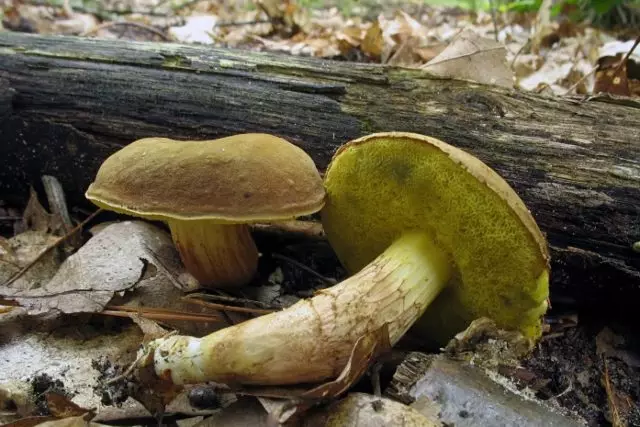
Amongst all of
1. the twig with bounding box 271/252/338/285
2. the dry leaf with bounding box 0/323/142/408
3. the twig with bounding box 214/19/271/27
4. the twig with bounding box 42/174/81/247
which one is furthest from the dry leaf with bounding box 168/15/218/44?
the dry leaf with bounding box 0/323/142/408

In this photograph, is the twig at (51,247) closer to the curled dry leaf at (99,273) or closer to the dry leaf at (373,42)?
the curled dry leaf at (99,273)

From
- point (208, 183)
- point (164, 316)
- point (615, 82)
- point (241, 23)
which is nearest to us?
point (208, 183)

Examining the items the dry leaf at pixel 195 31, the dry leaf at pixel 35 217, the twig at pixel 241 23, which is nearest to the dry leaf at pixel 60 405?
the dry leaf at pixel 35 217

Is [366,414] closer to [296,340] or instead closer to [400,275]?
[296,340]

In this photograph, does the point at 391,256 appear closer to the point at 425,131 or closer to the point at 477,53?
the point at 425,131

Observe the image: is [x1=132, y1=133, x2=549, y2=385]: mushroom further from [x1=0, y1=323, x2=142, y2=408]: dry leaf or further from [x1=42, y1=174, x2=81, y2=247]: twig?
[x1=42, y1=174, x2=81, y2=247]: twig

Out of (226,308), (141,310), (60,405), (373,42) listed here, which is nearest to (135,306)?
(141,310)

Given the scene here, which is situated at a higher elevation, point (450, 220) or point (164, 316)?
point (450, 220)
